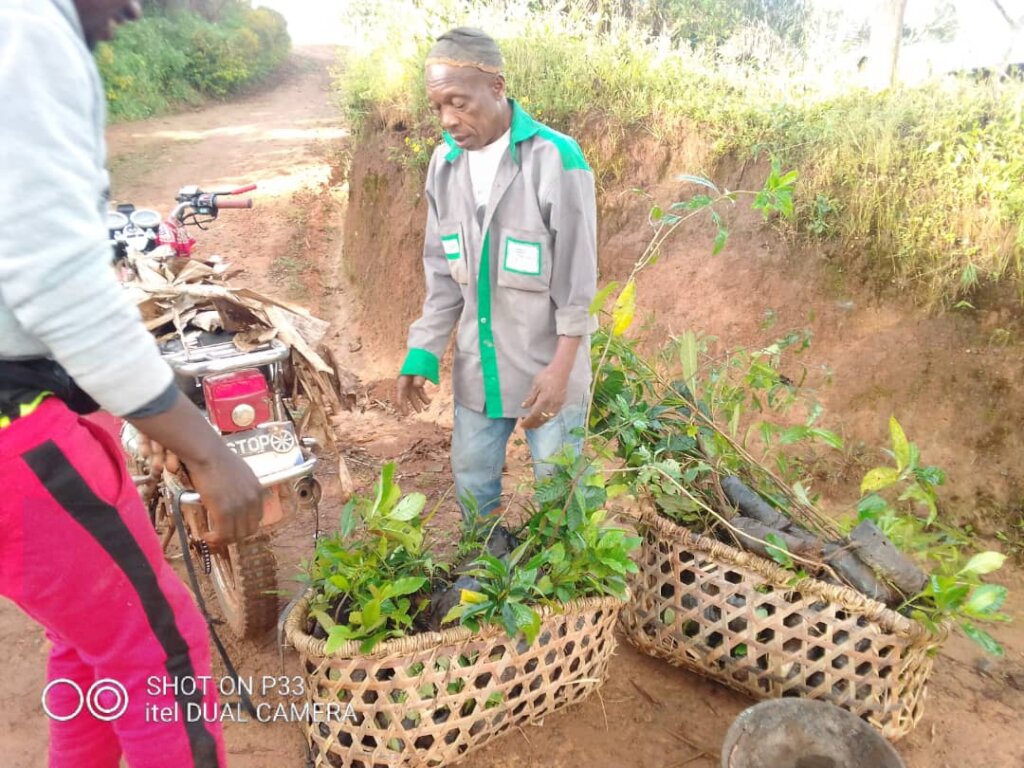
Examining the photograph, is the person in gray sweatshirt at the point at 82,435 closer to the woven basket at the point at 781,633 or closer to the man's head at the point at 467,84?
the man's head at the point at 467,84

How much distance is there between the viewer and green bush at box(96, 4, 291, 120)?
1266cm

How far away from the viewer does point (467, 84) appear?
2102mm

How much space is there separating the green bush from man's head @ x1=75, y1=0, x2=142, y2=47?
13.2 meters

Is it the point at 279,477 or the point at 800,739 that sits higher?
the point at 279,477

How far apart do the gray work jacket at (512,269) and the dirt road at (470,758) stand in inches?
42.9

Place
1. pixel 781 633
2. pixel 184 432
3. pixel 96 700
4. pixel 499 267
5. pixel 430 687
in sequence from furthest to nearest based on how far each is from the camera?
1. pixel 499 267
2. pixel 781 633
3. pixel 430 687
4. pixel 96 700
5. pixel 184 432

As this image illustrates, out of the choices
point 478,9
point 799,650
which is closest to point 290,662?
point 799,650

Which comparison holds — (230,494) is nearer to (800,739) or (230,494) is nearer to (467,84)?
(467,84)

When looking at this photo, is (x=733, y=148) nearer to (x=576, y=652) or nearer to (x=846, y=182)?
(x=846, y=182)

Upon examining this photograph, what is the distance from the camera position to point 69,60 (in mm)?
990

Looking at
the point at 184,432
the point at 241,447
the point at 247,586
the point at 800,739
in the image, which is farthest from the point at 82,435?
the point at 800,739

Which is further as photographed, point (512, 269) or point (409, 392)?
point (409, 392)

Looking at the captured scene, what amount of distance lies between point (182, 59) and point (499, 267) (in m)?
14.7

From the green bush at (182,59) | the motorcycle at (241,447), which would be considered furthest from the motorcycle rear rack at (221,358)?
the green bush at (182,59)
